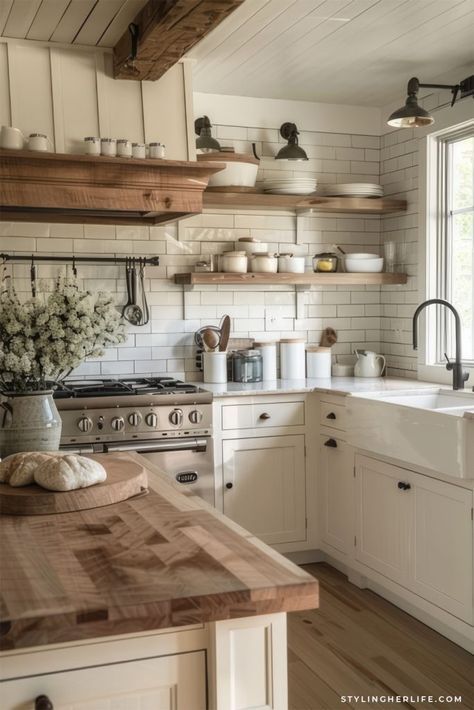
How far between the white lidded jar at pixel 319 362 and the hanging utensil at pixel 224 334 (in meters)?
0.60

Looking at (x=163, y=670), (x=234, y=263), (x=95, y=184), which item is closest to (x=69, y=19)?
(x=95, y=184)

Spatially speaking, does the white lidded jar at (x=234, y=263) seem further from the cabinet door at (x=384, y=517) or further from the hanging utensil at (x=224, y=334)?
the cabinet door at (x=384, y=517)

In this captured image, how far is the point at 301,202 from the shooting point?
5.23m

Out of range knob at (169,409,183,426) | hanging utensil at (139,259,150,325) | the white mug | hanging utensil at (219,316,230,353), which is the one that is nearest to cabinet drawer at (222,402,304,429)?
range knob at (169,409,183,426)

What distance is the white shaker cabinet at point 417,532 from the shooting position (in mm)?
3583

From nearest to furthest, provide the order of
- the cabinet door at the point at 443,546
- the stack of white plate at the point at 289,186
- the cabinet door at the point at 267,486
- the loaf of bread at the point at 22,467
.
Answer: the loaf of bread at the point at 22,467, the cabinet door at the point at 443,546, the cabinet door at the point at 267,486, the stack of white plate at the point at 289,186

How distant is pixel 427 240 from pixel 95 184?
216cm

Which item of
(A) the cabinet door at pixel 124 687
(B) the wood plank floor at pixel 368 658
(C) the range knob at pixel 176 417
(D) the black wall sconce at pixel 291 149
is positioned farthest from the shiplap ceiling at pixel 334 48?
(A) the cabinet door at pixel 124 687

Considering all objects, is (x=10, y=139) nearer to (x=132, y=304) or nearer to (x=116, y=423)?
(x=132, y=304)

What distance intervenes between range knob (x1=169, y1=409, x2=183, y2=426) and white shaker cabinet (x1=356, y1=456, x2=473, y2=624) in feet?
3.28

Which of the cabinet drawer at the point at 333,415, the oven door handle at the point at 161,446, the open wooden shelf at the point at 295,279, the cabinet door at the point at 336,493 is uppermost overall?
the open wooden shelf at the point at 295,279

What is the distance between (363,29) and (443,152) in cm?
123

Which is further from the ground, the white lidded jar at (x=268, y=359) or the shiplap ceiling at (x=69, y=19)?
the shiplap ceiling at (x=69, y=19)

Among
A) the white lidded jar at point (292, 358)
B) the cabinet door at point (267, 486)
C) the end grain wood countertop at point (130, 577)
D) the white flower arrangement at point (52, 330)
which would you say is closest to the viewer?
the end grain wood countertop at point (130, 577)
